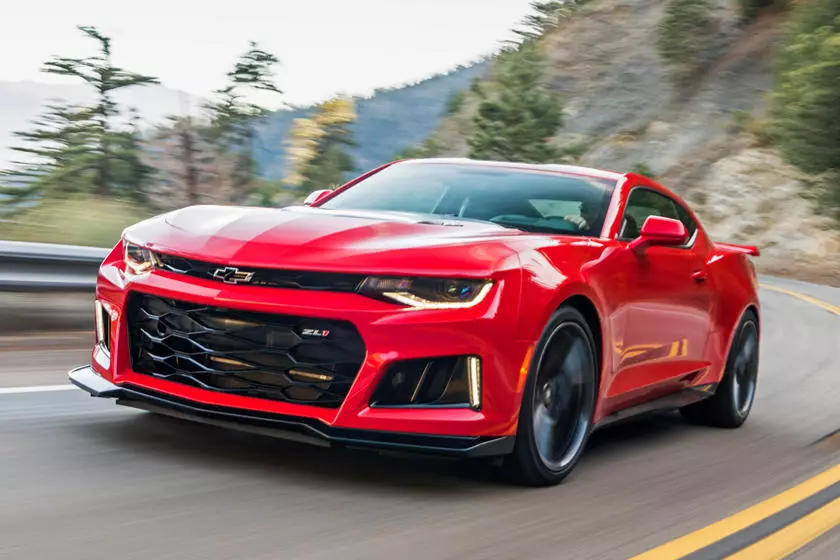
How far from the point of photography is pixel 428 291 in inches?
173

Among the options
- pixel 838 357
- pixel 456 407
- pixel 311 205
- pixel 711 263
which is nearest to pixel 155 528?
pixel 456 407

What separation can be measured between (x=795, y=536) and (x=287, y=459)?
2.00 metres

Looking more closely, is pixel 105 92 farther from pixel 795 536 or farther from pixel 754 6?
pixel 754 6

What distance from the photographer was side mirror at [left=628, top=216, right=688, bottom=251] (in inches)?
226

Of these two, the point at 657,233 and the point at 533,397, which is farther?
the point at 657,233

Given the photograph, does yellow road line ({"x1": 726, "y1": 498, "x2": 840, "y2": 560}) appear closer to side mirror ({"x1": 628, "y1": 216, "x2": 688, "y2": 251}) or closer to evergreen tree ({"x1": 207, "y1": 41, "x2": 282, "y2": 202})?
side mirror ({"x1": 628, "y1": 216, "x2": 688, "y2": 251})

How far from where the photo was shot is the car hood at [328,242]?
4.41 meters

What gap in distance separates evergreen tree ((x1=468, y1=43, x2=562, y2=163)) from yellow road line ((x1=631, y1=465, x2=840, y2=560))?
159ft

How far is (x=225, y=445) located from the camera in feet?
16.6

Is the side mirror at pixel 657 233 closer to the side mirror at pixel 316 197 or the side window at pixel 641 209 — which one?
the side window at pixel 641 209

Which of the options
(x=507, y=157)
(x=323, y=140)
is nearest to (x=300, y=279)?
(x=507, y=157)

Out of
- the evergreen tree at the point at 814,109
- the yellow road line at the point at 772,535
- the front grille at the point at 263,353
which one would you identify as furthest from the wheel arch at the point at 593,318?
the evergreen tree at the point at 814,109

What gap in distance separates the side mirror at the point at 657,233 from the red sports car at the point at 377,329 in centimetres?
17

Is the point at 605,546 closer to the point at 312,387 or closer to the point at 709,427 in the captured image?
the point at 312,387
